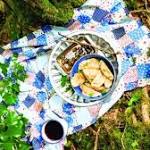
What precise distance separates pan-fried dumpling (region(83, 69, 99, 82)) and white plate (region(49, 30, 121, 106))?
9cm

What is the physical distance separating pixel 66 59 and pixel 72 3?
0.25 metres

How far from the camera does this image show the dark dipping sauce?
8.70 ft

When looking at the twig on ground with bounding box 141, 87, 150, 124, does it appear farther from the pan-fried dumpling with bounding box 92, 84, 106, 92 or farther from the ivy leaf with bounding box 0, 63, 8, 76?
the ivy leaf with bounding box 0, 63, 8, 76

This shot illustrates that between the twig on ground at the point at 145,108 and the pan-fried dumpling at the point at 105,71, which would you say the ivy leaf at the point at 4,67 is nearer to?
the pan-fried dumpling at the point at 105,71

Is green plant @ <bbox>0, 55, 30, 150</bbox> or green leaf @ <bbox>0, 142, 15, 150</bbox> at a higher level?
green plant @ <bbox>0, 55, 30, 150</bbox>

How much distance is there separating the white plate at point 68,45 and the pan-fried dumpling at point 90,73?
92 mm

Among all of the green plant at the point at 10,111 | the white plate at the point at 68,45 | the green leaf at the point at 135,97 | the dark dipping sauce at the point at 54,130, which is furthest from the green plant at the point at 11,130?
the green leaf at the point at 135,97

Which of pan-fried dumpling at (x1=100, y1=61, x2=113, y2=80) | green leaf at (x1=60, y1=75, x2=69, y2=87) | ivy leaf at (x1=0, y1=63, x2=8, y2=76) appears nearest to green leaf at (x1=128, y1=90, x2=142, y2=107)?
pan-fried dumpling at (x1=100, y1=61, x2=113, y2=80)

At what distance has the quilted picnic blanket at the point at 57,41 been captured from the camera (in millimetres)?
2588

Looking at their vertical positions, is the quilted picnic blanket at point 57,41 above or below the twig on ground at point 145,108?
above

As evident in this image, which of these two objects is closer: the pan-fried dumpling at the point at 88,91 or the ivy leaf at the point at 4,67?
the pan-fried dumpling at the point at 88,91

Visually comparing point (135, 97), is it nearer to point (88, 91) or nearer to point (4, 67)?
point (88, 91)

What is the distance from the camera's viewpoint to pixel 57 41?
8.80ft

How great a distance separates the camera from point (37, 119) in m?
2.72
